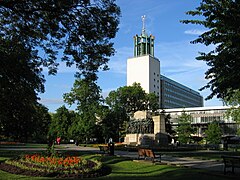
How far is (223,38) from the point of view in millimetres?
11703

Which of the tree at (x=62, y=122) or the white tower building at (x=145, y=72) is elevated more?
the white tower building at (x=145, y=72)

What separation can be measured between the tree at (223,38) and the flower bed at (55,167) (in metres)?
6.46

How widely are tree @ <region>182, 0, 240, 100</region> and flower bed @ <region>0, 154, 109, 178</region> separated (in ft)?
21.2

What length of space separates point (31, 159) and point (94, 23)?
7.44m

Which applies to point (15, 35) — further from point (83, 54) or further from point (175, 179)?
point (175, 179)

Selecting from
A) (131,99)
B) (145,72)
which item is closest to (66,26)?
(131,99)

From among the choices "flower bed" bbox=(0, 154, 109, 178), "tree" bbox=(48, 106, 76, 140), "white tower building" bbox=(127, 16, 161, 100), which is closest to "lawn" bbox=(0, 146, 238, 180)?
"flower bed" bbox=(0, 154, 109, 178)

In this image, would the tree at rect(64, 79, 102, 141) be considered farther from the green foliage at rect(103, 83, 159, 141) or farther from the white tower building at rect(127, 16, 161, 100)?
the white tower building at rect(127, 16, 161, 100)

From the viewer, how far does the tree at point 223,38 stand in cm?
1088

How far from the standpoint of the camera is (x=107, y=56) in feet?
44.0

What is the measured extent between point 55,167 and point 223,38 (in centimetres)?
861

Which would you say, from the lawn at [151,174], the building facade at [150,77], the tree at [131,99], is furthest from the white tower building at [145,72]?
the lawn at [151,174]

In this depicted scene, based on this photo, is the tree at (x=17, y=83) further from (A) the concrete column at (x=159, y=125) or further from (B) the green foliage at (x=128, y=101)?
(B) the green foliage at (x=128, y=101)

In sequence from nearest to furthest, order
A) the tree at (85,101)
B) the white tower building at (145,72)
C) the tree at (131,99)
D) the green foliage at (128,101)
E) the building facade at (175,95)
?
the tree at (85,101) → the green foliage at (128,101) → the tree at (131,99) → the white tower building at (145,72) → the building facade at (175,95)
